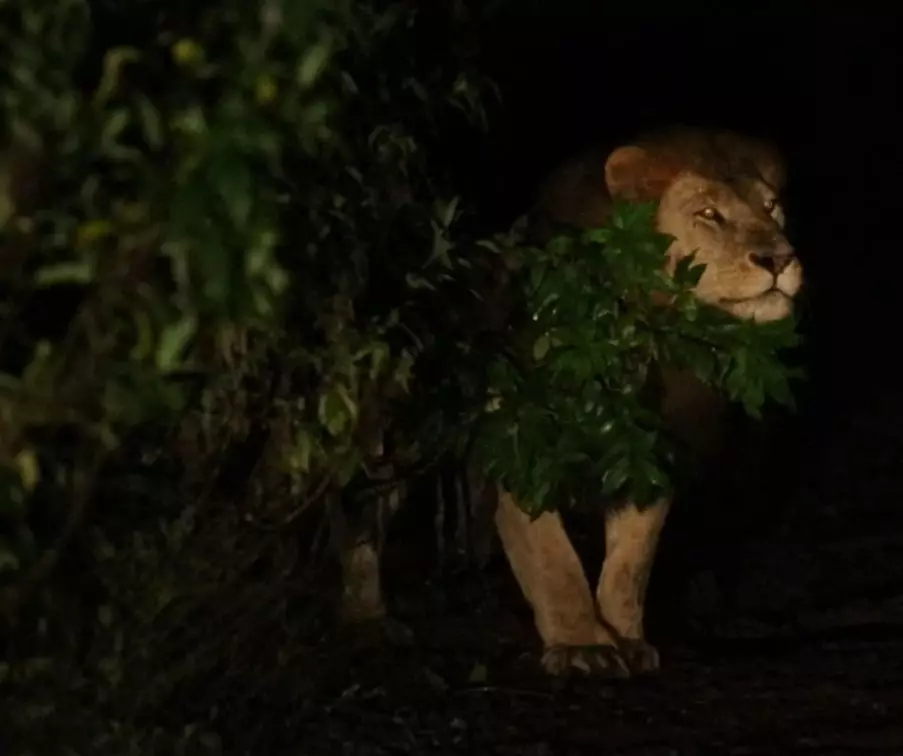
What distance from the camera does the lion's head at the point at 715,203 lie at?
7.21 ft

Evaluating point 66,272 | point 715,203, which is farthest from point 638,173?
point 66,272

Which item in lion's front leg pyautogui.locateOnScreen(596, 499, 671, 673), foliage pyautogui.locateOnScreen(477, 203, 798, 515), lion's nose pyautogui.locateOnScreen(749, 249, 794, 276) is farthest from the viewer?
lion's front leg pyautogui.locateOnScreen(596, 499, 671, 673)

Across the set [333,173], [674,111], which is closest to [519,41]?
[674,111]

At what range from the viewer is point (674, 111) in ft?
9.86

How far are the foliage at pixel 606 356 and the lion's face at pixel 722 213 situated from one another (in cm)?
27

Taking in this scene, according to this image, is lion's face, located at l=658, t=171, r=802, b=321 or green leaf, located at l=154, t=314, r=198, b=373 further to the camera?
lion's face, located at l=658, t=171, r=802, b=321

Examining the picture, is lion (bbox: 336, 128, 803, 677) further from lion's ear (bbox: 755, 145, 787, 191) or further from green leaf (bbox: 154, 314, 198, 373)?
green leaf (bbox: 154, 314, 198, 373)

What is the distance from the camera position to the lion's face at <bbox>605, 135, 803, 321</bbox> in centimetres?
220

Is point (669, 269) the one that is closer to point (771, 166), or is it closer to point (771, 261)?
point (771, 261)

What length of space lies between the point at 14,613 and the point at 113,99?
1.54ft

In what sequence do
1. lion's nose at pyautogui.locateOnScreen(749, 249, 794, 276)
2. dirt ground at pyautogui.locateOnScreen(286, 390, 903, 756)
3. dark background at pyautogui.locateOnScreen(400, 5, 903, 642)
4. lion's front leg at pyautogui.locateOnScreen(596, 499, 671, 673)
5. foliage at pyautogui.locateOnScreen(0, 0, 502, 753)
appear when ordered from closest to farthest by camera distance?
foliage at pyautogui.locateOnScreen(0, 0, 502, 753)
dirt ground at pyautogui.locateOnScreen(286, 390, 903, 756)
lion's nose at pyautogui.locateOnScreen(749, 249, 794, 276)
lion's front leg at pyautogui.locateOnScreen(596, 499, 671, 673)
dark background at pyautogui.locateOnScreen(400, 5, 903, 642)

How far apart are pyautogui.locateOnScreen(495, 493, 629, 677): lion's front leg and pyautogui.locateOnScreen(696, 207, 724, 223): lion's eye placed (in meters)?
0.42

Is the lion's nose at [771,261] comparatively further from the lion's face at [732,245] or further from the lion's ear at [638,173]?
the lion's ear at [638,173]

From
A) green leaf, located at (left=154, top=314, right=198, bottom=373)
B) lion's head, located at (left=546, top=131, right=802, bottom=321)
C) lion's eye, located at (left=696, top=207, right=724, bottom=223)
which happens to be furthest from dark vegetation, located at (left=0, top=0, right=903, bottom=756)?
lion's eye, located at (left=696, top=207, right=724, bottom=223)
